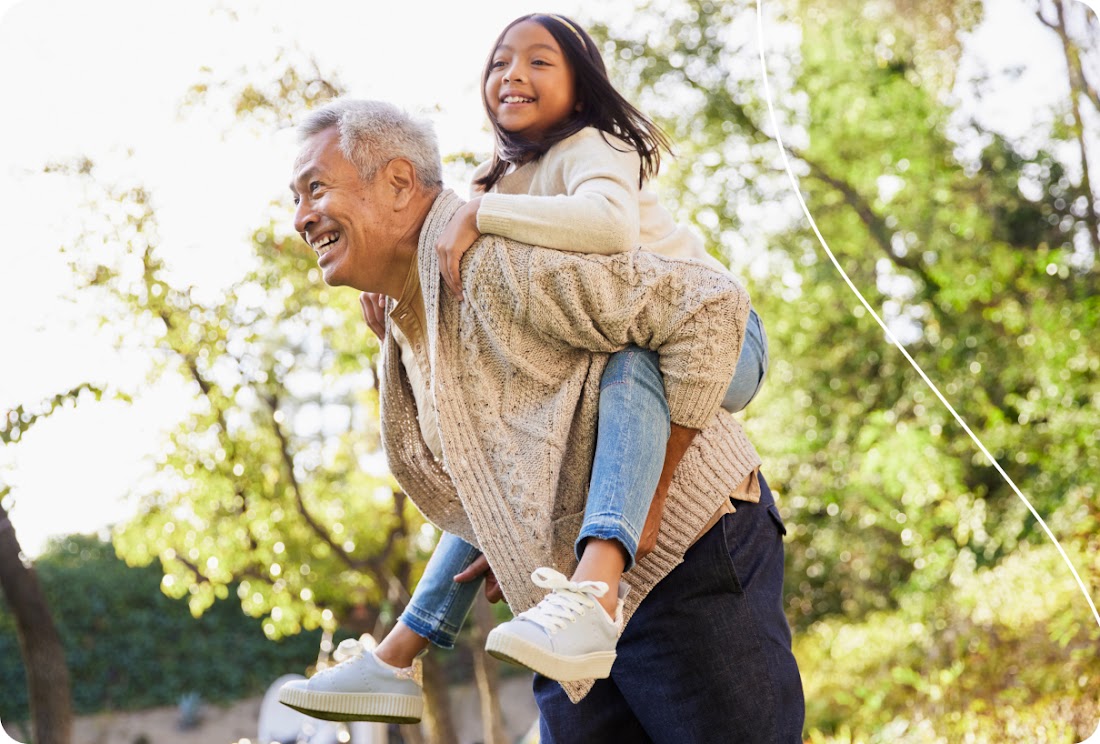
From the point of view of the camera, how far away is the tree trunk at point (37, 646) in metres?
4.67

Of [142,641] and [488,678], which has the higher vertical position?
[488,678]

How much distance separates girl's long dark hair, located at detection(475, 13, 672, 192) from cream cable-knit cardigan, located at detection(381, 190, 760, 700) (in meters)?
0.23

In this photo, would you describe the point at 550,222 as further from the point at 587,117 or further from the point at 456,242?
the point at 587,117

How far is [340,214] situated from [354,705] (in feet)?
1.98

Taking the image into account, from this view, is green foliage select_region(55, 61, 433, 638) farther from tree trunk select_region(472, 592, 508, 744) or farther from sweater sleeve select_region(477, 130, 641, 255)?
sweater sleeve select_region(477, 130, 641, 255)

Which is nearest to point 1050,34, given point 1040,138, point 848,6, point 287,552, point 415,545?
point 1040,138

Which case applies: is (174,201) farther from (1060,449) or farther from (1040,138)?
(1060,449)

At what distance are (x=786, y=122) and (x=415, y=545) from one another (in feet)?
12.3

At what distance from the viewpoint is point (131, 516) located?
512 cm

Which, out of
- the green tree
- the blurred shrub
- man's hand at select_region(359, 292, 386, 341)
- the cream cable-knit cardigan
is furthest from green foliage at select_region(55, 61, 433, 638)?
the cream cable-knit cardigan

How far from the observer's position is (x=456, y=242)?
1.29 meters

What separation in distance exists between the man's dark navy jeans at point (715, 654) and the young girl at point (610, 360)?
0.11 m

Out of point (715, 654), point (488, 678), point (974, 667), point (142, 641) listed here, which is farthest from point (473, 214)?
point (142, 641)

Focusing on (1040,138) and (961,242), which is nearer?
(1040,138)
